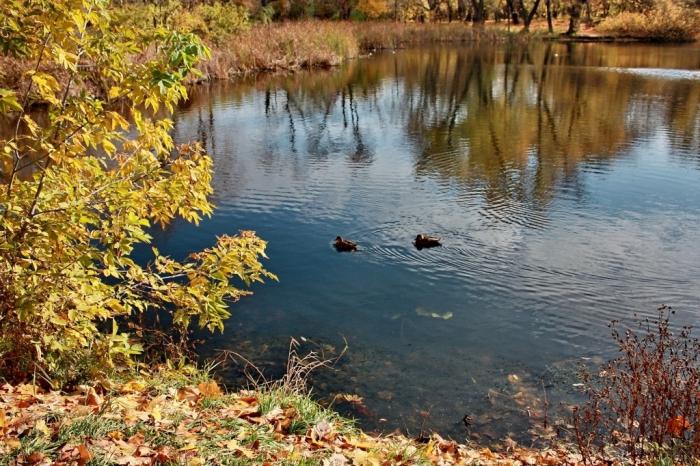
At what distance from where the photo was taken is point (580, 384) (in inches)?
254

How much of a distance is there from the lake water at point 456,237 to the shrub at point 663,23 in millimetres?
39276

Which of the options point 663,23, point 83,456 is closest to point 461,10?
point 663,23

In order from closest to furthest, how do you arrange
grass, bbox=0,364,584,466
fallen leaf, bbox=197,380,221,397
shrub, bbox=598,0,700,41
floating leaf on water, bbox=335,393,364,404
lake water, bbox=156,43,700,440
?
grass, bbox=0,364,584,466, fallen leaf, bbox=197,380,221,397, floating leaf on water, bbox=335,393,364,404, lake water, bbox=156,43,700,440, shrub, bbox=598,0,700,41

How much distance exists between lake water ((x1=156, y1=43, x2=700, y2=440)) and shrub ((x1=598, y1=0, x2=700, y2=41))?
3928 centimetres

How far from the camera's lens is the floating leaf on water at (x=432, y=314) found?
7.99 meters

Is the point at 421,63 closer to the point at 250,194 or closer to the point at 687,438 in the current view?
the point at 250,194

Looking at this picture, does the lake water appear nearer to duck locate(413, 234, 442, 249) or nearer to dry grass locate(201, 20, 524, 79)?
duck locate(413, 234, 442, 249)

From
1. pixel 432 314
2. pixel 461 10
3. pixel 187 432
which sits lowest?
pixel 432 314

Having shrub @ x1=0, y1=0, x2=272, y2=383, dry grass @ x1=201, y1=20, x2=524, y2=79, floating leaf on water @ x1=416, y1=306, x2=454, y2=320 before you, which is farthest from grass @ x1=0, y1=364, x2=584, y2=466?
dry grass @ x1=201, y1=20, x2=524, y2=79

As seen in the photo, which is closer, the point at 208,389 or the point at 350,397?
the point at 208,389

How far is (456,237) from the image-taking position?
1055cm

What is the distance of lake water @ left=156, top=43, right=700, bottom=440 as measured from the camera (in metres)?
6.78

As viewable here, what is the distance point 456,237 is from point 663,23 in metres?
56.3

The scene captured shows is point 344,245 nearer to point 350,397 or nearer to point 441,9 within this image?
point 350,397
